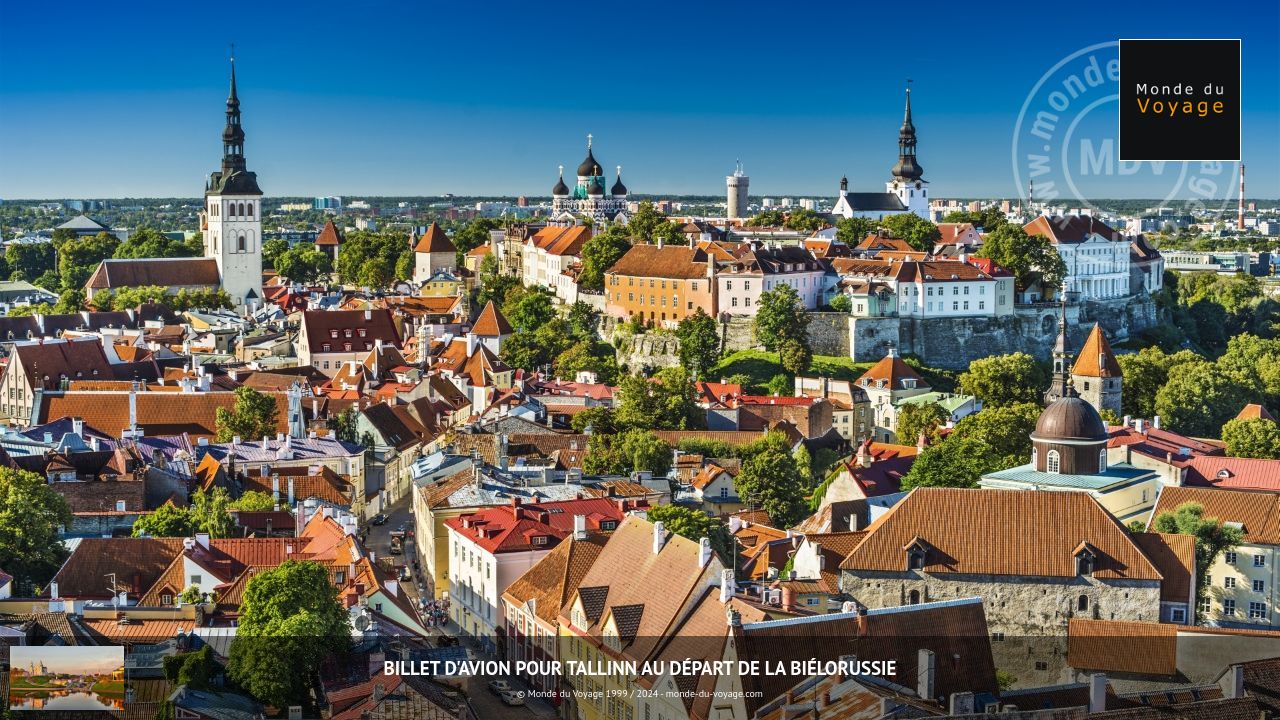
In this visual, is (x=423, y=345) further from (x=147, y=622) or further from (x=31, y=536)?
(x=147, y=622)

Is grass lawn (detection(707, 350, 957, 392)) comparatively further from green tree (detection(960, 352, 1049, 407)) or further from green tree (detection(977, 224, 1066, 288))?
green tree (detection(977, 224, 1066, 288))

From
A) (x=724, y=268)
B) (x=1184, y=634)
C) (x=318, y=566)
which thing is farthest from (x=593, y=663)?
(x=724, y=268)

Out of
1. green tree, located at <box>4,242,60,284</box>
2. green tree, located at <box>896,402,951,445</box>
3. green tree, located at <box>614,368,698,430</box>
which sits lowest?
green tree, located at <box>896,402,951,445</box>

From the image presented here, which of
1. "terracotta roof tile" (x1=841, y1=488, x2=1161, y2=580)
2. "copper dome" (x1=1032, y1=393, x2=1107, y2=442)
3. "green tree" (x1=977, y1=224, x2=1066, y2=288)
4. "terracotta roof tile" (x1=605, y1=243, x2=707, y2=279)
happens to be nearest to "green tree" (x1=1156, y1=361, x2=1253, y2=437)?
"green tree" (x1=977, y1=224, x2=1066, y2=288)

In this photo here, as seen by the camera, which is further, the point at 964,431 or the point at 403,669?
the point at 964,431

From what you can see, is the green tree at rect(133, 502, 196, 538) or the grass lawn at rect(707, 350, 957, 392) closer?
the green tree at rect(133, 502, 196, 538)

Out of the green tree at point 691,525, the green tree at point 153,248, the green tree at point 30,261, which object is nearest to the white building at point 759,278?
the green tree at point 691,525
